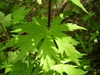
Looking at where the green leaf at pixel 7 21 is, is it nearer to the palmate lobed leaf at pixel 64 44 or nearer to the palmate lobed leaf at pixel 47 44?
the palmate lobed leaf at pixel 47 44

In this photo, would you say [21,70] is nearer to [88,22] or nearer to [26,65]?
[26,65]

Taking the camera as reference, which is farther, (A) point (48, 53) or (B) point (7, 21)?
(B) point (7, 21)

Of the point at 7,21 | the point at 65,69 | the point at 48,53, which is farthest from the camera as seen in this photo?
the point at 7,21

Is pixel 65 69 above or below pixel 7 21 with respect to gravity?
below

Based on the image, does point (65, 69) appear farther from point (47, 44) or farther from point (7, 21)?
point (7, 21)

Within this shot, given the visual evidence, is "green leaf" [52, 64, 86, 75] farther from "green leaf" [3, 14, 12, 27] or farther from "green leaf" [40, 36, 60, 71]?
"green leaf" [3, 14, 12, 27]

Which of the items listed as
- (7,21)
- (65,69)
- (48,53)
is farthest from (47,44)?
(7,21)

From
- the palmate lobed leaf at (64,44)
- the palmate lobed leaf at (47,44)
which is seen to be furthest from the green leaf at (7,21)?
the palmate lobed leaf at (64,44)

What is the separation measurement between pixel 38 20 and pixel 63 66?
0.42m

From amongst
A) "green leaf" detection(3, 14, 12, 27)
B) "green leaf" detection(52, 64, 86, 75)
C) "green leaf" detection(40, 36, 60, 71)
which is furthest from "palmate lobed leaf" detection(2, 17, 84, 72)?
"green leaf" detection(3, 14, 12, 27)

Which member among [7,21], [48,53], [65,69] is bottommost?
[65,69]

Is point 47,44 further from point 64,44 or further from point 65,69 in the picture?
point 65,69

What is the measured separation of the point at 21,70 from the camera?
1.70 m

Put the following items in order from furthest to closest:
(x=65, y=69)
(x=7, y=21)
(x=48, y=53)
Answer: (x=7, y=21)
(x=65, y=69)
(x=48, y=53)
